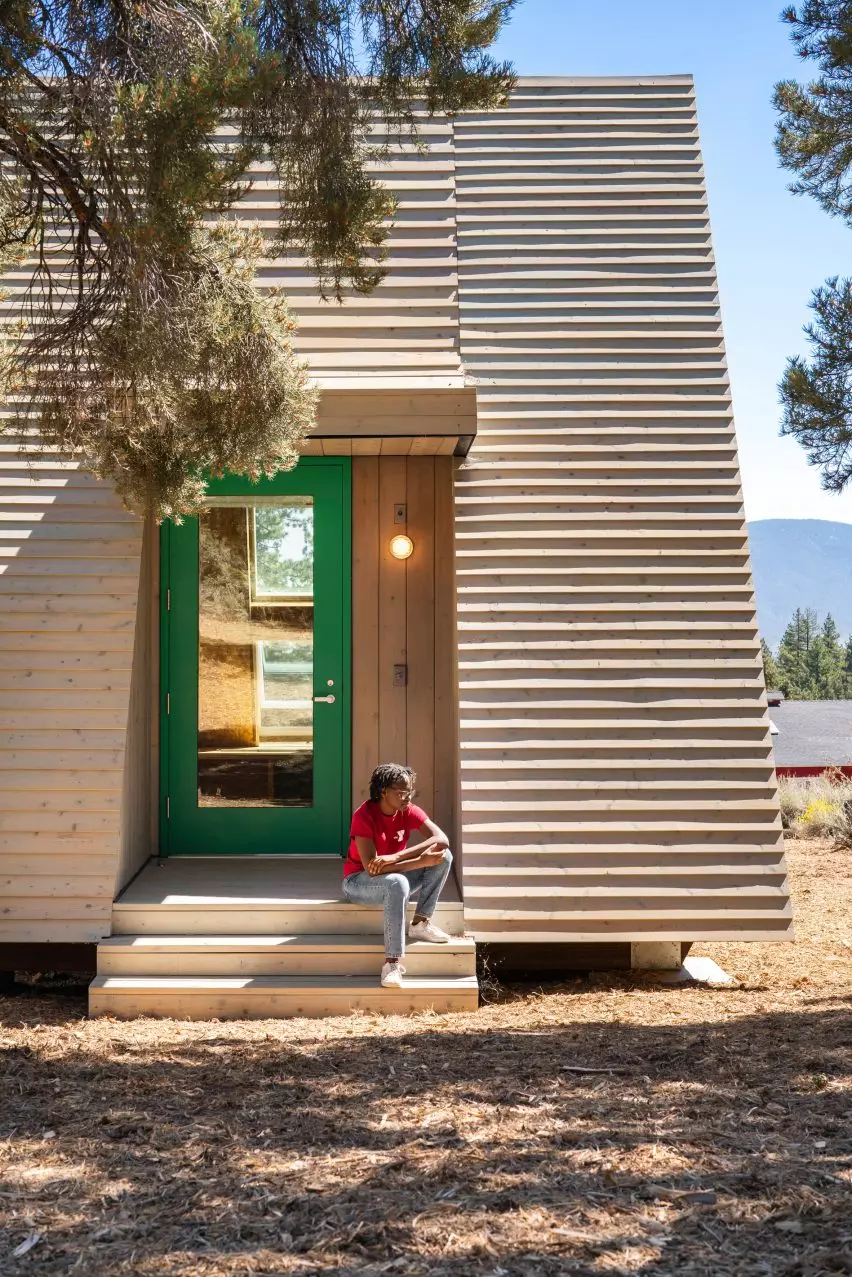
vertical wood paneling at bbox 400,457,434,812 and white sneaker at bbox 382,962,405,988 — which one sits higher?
vertical wood paneling at bbox 400,457,434,812

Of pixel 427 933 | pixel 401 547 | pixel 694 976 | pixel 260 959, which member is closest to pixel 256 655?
pixel 401 547

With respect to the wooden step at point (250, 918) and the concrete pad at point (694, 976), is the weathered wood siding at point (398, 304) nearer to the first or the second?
the wooden step at point (250, 918)

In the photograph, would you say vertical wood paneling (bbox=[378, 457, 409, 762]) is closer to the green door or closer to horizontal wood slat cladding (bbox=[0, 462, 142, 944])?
the green door

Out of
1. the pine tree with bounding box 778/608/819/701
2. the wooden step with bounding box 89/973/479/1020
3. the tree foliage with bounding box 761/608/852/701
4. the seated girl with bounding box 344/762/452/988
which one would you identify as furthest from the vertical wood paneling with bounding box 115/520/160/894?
the tree foliage with bounding box 761/608/852/701

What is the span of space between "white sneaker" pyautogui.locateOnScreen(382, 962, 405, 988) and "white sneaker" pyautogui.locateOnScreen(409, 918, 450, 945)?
24 centimetres

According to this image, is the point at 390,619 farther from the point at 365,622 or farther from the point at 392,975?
the point at 392,975

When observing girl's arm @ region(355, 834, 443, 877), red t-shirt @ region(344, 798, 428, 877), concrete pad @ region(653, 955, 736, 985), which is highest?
red t-shirt @ region(344, 798, 428, 877)

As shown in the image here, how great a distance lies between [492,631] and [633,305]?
259 centimetres

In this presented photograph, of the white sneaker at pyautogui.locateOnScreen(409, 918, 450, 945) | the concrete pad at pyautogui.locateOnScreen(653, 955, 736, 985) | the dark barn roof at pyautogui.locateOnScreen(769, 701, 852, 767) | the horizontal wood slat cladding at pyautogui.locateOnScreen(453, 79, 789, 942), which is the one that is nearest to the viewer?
the white sneaker at pyautogui.locateOnScreen(409, 918, 450, 945)

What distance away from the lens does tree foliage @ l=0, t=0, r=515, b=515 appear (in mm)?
4020

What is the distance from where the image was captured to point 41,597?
21.6 feet

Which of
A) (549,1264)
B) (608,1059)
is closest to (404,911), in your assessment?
(608,1059)

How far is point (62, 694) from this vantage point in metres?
6.39

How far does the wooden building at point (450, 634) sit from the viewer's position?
19.9 feet
